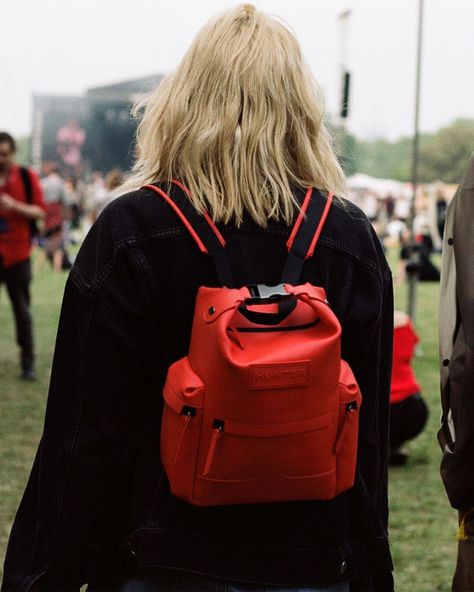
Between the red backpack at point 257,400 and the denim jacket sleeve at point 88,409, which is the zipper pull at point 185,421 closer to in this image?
the red backpack at point 257,400

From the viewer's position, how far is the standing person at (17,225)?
8.26 metres

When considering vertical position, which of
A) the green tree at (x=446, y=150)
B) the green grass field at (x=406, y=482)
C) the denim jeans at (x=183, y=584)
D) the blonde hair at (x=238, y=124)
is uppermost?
the blonde hair at (x=238, y=124)

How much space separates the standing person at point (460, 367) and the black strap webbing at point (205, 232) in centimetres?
58

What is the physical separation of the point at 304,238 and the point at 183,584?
698mm

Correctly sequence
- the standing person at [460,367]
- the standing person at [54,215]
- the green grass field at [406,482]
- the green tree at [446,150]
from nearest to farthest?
1. the standing person at [460,367]
2. the green grass field at [406,482]
3. the standing person at [54,215]
4. the green tree at [446,150]

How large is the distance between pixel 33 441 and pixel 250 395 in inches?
203

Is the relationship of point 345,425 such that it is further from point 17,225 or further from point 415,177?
point 415,177

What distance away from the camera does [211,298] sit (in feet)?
6.14

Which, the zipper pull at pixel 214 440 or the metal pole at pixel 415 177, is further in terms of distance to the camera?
the metal pole at pixel 415 177

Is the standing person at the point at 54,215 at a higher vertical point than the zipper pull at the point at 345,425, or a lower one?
lower

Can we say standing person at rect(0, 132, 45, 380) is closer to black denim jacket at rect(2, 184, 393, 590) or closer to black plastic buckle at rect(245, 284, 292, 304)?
black denim jacket at rect(2, 184, 393, 590)

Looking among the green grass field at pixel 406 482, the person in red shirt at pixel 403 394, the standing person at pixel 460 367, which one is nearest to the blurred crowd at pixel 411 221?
the green grass field at pixel 406 482

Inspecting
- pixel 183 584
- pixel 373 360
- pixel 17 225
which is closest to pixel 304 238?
pixel 373 360

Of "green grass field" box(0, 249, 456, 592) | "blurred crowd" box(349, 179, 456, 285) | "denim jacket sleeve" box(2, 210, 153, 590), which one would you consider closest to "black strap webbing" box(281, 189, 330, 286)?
"denim jacket sleeve" box(2, 210, 153, 590)
